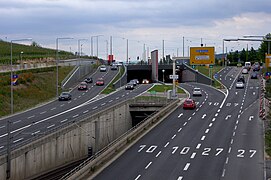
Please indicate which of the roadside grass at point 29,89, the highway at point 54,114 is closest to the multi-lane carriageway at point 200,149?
the highway at point 54,114

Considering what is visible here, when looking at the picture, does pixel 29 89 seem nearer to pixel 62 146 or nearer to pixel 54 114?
pixel 54 114

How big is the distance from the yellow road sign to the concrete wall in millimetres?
32435

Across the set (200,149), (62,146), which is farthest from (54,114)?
(200,149)

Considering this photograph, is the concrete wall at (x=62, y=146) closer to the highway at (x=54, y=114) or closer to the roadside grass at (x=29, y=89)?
the highway at (x=54, y=114)

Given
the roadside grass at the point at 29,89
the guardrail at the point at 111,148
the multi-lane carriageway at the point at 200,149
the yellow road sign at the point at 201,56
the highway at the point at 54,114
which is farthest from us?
the yellow road sign at the point at 201,56

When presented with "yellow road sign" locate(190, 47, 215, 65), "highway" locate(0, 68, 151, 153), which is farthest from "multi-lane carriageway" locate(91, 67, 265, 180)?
"yellow road sign" locate(190, 47, 215, 65)

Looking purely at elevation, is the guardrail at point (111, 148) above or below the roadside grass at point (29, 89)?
below

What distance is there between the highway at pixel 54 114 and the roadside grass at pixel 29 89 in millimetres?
2201

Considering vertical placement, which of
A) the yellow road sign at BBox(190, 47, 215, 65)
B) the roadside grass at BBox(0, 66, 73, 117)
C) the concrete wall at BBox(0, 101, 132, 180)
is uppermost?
the yellow road sign at BBox(190, 47, 215, 65)

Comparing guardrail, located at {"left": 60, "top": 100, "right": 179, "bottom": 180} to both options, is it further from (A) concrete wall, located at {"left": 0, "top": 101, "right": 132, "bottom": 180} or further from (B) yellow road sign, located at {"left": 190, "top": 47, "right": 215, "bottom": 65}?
(B) yellow road sign, located at {"left": 190, "top": 47, "right": 215, "bottom": 65}

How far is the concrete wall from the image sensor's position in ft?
111

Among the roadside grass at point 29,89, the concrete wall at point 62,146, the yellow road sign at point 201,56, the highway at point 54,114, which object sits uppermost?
the yellow road sign at point 201,56

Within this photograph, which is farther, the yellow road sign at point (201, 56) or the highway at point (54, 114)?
the yellow road sign at point (201, 56)

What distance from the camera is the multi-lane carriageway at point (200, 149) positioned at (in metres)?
30.9
